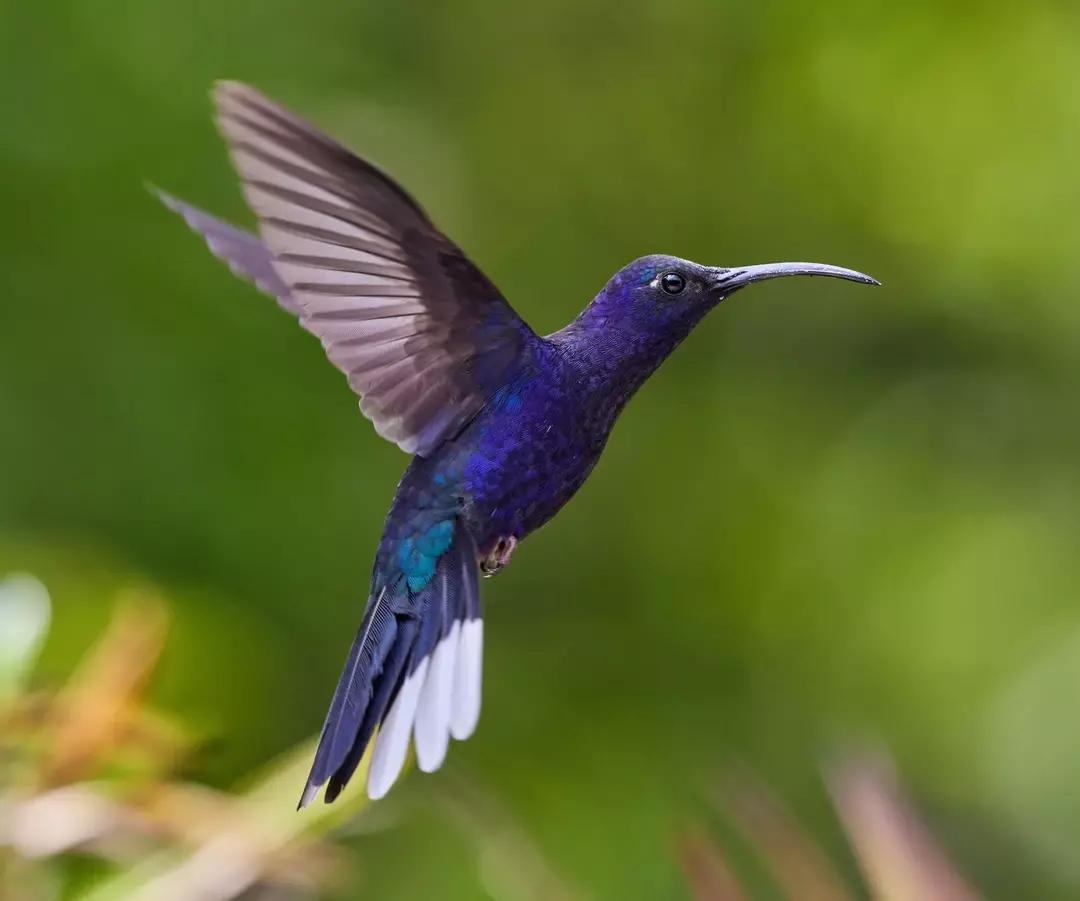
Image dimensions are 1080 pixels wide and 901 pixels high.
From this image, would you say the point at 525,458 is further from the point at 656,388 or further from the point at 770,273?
the point at 656,388

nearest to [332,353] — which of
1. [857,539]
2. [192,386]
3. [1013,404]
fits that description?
[192,386]

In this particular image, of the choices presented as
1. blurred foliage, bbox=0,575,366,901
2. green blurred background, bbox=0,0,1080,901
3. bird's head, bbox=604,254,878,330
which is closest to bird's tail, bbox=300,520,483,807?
blurred foliage, bbox=0,575,366,901

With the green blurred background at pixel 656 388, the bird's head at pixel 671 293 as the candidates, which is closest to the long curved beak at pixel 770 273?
the bird's head at pixel 671 293

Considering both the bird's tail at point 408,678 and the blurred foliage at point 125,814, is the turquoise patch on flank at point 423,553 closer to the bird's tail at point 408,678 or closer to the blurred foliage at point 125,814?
the bird's tail at point 408,678

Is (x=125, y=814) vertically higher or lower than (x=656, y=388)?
lower

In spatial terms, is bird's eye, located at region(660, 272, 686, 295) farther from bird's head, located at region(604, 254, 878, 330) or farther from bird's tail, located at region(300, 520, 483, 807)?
bird's tail, located at region(300, 520, 483, 807)

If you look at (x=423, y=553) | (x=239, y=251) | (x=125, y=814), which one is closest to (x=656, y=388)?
(x=239, y=251)

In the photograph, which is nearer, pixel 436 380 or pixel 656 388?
pixel 436 380
